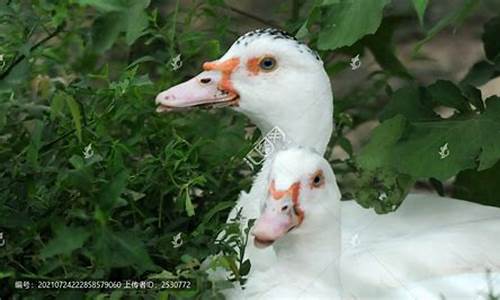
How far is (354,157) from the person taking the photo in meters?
3.49

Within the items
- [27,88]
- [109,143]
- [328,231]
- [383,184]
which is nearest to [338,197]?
[328,231]

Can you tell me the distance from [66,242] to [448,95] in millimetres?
1105

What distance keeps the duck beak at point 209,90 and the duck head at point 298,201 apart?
382 mm

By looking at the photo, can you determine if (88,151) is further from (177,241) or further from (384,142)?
(384,142)

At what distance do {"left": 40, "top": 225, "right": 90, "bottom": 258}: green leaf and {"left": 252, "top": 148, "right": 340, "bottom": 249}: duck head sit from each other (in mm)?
345

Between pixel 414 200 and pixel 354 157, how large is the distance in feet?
0.65

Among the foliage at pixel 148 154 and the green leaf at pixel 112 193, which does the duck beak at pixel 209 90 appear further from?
the green leaf at pixel 112 193

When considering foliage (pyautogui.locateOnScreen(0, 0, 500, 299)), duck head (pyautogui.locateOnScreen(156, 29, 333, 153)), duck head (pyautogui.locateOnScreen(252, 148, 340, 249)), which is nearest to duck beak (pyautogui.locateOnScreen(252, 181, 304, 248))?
duck head (pyautogui.locateOnScreen(252, 148, 340, 249))

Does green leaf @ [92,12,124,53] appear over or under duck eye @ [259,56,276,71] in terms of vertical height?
over

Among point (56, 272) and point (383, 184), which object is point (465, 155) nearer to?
point (383, 184)

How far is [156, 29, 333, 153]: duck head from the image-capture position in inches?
120

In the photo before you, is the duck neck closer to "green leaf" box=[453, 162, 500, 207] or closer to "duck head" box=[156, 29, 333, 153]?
"duck head" box=[156, 29, 333, 153]

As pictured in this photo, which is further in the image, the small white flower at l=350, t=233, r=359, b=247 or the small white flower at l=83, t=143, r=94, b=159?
the small white flower at l=350, t=233, r=359, b=247

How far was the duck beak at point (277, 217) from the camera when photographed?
2600 mm
